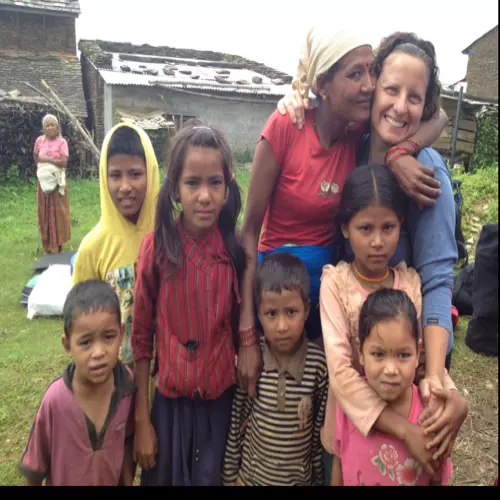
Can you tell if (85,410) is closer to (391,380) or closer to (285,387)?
(285,387)

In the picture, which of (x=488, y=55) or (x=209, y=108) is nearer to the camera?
(x=488, y=55)

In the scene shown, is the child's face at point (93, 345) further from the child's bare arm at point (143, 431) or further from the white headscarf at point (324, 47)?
the white headscarf at point (324, 47)

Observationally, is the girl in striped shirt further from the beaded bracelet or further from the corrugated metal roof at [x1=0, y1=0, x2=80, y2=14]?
the corrugated metal roof at [x1=0, y1=0, x2=80, y2=14]

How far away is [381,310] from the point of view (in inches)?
60.2

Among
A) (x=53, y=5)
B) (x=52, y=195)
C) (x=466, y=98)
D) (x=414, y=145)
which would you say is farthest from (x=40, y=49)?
(x=414, y=145)

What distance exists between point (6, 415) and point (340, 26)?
3.13 m

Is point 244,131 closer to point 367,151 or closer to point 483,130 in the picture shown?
point 483,130

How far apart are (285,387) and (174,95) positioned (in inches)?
511

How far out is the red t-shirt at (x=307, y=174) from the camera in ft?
5.91

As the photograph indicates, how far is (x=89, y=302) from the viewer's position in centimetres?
174

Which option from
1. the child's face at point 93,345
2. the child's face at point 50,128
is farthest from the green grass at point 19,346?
the child's face at point 50,128

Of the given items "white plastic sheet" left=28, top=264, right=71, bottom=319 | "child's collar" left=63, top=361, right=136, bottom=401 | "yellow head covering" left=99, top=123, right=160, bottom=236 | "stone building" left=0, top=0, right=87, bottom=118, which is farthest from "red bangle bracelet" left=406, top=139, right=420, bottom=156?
"stone building" left=0, top=0, right=87, bottom=118

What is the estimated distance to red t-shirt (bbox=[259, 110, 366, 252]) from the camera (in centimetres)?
180

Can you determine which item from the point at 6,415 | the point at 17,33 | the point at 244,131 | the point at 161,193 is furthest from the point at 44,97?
the point at 161,193
